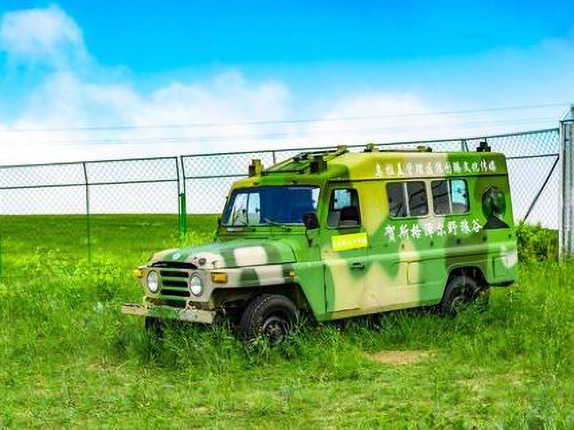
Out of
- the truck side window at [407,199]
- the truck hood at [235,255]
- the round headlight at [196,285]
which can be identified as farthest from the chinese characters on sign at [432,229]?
the round headlight at [196,285]

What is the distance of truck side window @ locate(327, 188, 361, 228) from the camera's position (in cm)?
908

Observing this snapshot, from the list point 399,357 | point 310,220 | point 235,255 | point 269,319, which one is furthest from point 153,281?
point 399,357

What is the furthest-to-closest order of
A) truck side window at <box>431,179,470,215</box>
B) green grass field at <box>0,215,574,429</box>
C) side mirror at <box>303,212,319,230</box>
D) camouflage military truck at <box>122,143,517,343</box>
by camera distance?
truck side window at <box>431,179,470,215</box>, side mirror at <box>303,212,319,230</box>, camouflage military truck at <box>122,143,517,343</box>, green grass field at <box>0,215,574,429</box>

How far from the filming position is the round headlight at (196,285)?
328 inches

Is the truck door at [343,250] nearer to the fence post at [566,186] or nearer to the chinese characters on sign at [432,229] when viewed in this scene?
the chinese characters on sign at [432,229]

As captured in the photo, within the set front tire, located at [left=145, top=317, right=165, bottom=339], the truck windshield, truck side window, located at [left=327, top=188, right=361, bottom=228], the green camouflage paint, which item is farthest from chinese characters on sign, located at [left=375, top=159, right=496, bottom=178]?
front tire, located at [left=145, top=317, right=165, bottom=339]

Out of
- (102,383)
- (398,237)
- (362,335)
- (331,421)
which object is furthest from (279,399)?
(398,237)

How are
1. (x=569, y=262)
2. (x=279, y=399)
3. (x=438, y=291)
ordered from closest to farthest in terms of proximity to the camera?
(x=279, y=399), (x=438, y=291), (x=569, y=262)

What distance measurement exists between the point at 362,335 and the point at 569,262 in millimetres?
7381

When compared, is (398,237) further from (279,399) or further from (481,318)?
(279,399)

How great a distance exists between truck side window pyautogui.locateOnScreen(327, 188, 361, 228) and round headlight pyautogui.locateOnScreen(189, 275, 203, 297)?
1.55 m

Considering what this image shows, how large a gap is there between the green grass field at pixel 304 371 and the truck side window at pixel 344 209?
44.3 inches

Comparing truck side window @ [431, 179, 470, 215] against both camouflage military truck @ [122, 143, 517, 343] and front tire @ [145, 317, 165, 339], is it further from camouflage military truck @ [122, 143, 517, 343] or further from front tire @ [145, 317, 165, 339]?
front tire @ [145, 317, 165, 339]

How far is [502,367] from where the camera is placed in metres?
7.88
